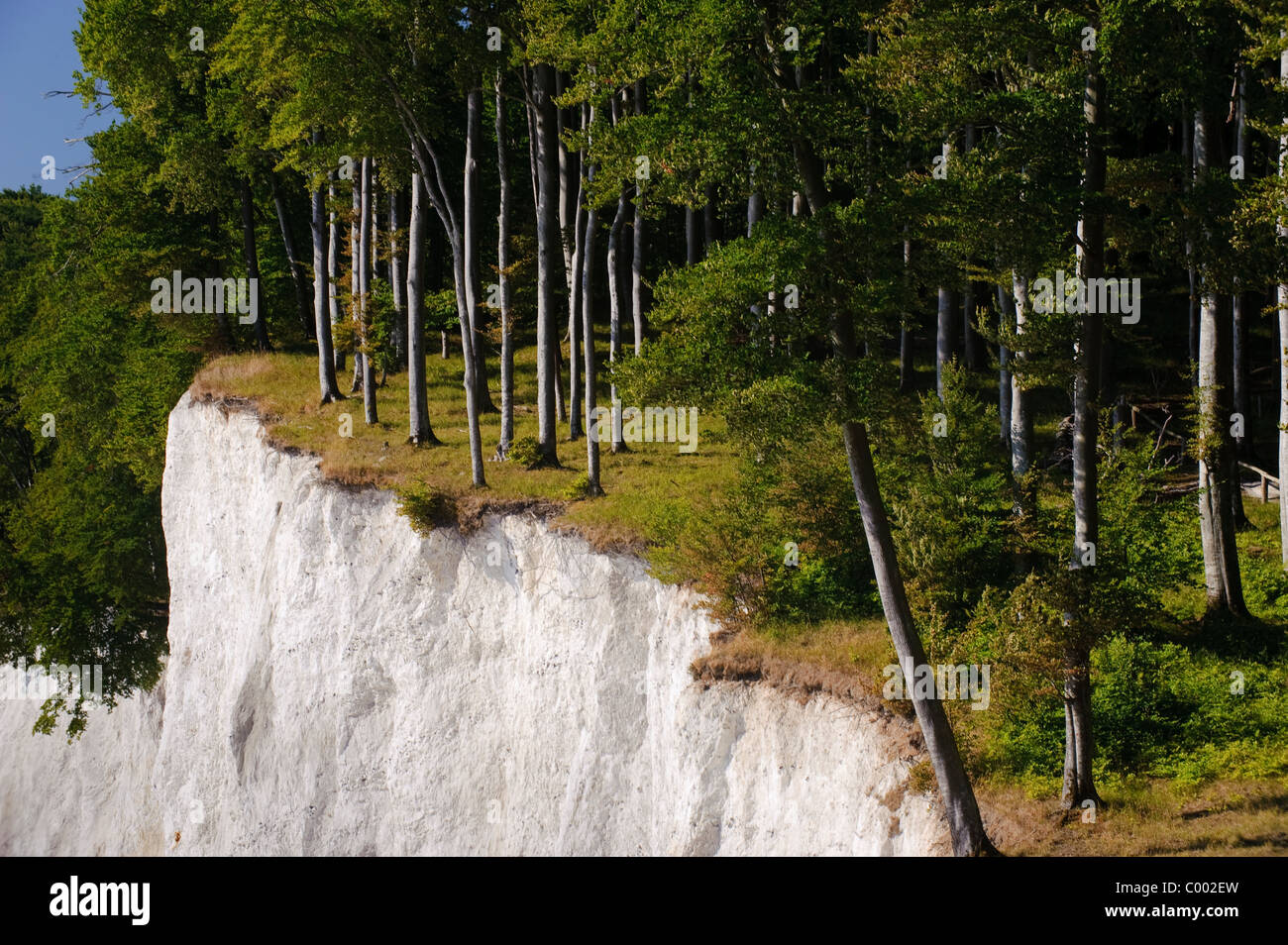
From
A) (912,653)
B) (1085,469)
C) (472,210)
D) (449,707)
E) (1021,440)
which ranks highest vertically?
(472,210)

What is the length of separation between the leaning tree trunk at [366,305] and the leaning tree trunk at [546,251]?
21.5 ft

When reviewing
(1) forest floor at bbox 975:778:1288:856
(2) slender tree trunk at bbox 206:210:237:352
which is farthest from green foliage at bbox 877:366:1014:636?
(2) slender tree trunk at bbox 206:210:237:352

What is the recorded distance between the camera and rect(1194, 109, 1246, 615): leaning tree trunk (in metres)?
15.4

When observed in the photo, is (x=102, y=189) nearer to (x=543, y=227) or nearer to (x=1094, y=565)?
(x=543, y=227)

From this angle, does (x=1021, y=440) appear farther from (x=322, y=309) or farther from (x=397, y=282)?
(x=322, y=309)

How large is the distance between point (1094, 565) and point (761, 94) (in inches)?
264

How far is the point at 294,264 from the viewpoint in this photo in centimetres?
3619

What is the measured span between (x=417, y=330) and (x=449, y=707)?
9.65m

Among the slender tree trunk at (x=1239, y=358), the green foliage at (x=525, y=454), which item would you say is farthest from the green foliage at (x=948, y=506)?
the green foliage at (x=525, y=454)

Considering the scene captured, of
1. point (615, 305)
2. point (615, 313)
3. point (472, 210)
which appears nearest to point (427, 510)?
point (615, 313)

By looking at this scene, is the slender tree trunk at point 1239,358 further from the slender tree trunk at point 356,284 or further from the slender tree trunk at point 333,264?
the slender tree trunk at point 333,264

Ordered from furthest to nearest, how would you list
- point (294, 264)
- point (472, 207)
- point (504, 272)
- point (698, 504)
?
point (294, 264)
point (472, 207)
point (504, 272)
point (698, 504)

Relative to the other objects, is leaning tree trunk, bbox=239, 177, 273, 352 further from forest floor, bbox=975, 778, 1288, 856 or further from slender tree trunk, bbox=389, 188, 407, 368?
forest floor, bbox=975, 778, 1288, 856

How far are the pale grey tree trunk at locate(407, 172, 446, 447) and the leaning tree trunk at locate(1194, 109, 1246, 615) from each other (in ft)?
56.7
